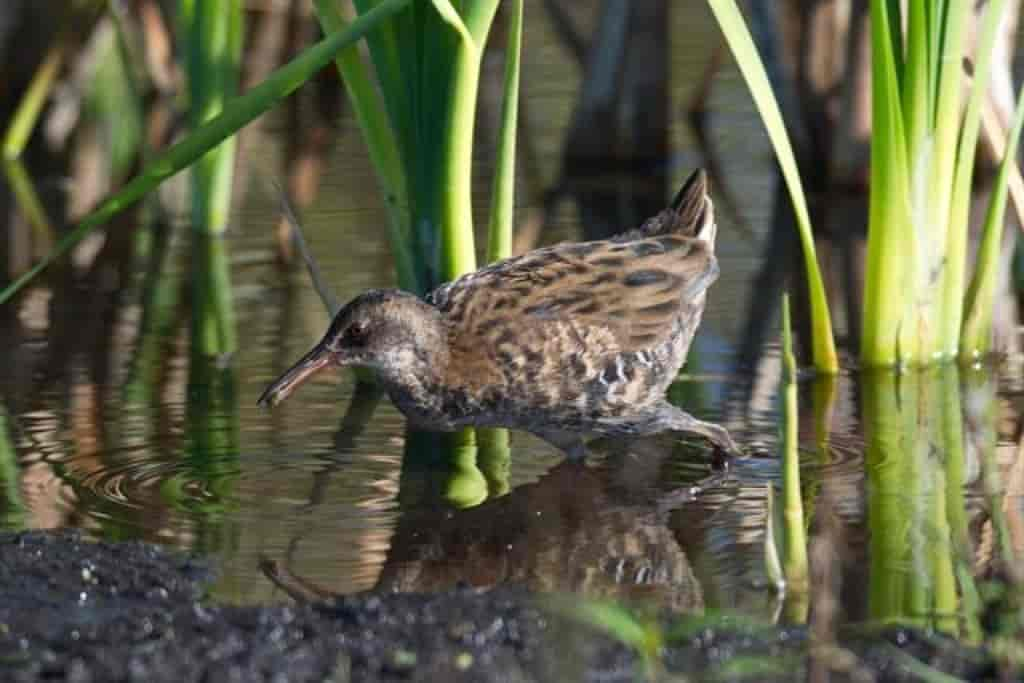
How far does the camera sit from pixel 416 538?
5207mm

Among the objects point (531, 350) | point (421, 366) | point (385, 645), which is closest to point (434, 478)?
point (421, 366)

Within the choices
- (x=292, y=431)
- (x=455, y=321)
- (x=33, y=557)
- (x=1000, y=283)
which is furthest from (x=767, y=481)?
(x=1000, y=283)

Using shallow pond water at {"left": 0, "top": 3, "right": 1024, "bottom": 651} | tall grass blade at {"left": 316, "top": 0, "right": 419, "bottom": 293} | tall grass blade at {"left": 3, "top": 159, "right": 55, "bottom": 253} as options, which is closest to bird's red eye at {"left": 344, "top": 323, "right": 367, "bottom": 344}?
shallow pond water at {"left": 0, "top": 3, "right": 1024, "bottom": 651}

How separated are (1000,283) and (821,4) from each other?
2.01 metres

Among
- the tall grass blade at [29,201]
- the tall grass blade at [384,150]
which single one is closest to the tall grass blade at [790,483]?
the tall grass blade at [384,150]

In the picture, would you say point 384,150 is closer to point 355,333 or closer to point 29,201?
point 355,333

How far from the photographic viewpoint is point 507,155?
6047mm

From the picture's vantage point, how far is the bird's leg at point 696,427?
5805 millimetres

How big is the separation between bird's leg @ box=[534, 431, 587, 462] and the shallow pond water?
3 centimetres

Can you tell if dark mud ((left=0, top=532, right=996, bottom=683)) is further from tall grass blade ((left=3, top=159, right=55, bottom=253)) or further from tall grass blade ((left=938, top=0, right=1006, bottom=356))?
tall grass blade ((left=3, top=159, right=55, bottom=253))

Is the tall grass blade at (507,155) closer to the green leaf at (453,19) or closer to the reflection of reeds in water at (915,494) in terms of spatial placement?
the green leaf at (453,19)

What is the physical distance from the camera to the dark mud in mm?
3965

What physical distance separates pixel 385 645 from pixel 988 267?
3100 millimetres

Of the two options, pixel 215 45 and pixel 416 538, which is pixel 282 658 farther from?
pixel 215 45
